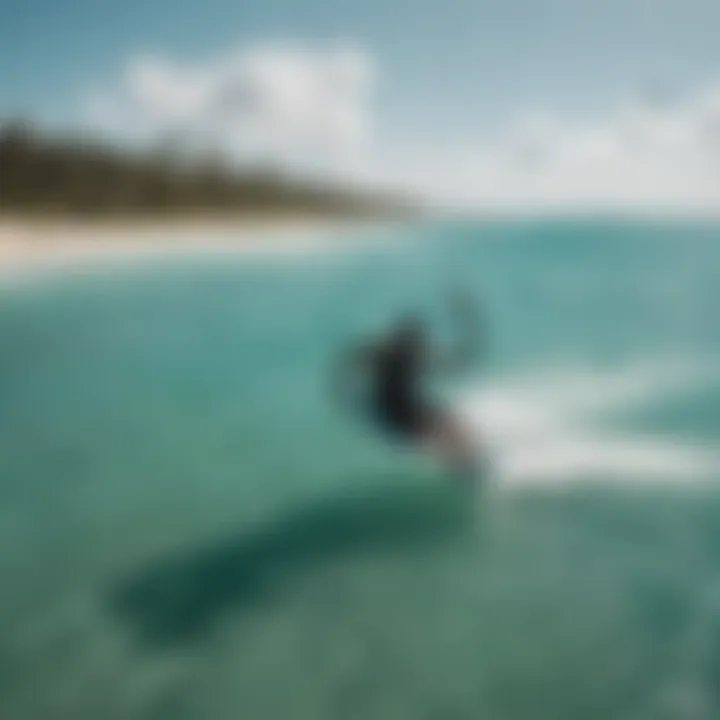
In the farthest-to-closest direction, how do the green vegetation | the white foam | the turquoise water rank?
1. the green vegetation
2. the white foam
3. the turquoise water

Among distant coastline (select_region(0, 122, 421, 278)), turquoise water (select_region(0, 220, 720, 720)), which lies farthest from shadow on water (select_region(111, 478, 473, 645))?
distant coastline (select_region(0, 122, 421, 278))

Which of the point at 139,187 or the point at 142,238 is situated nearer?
the point at 142,238

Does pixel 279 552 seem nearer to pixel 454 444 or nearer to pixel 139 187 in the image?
pixel 454 444

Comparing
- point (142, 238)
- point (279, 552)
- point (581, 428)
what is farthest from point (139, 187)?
point (581, 428)

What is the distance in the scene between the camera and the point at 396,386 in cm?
192

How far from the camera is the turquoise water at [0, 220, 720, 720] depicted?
1.70 metres

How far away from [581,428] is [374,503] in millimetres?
616

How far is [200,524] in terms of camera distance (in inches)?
74.9

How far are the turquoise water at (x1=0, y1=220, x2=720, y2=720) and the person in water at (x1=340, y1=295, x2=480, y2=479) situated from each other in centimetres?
5

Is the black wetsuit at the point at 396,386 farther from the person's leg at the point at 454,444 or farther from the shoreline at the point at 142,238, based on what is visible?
the shoreline at the point at 142,238

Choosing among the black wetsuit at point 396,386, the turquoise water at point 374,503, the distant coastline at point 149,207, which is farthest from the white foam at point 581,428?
the distant coastline at point 149,207

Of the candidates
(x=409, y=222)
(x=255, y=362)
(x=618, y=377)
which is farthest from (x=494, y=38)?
(x=255, y=362)

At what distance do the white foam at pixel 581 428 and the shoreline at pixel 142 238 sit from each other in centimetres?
66

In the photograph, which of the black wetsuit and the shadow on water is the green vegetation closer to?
the black wetsuit
